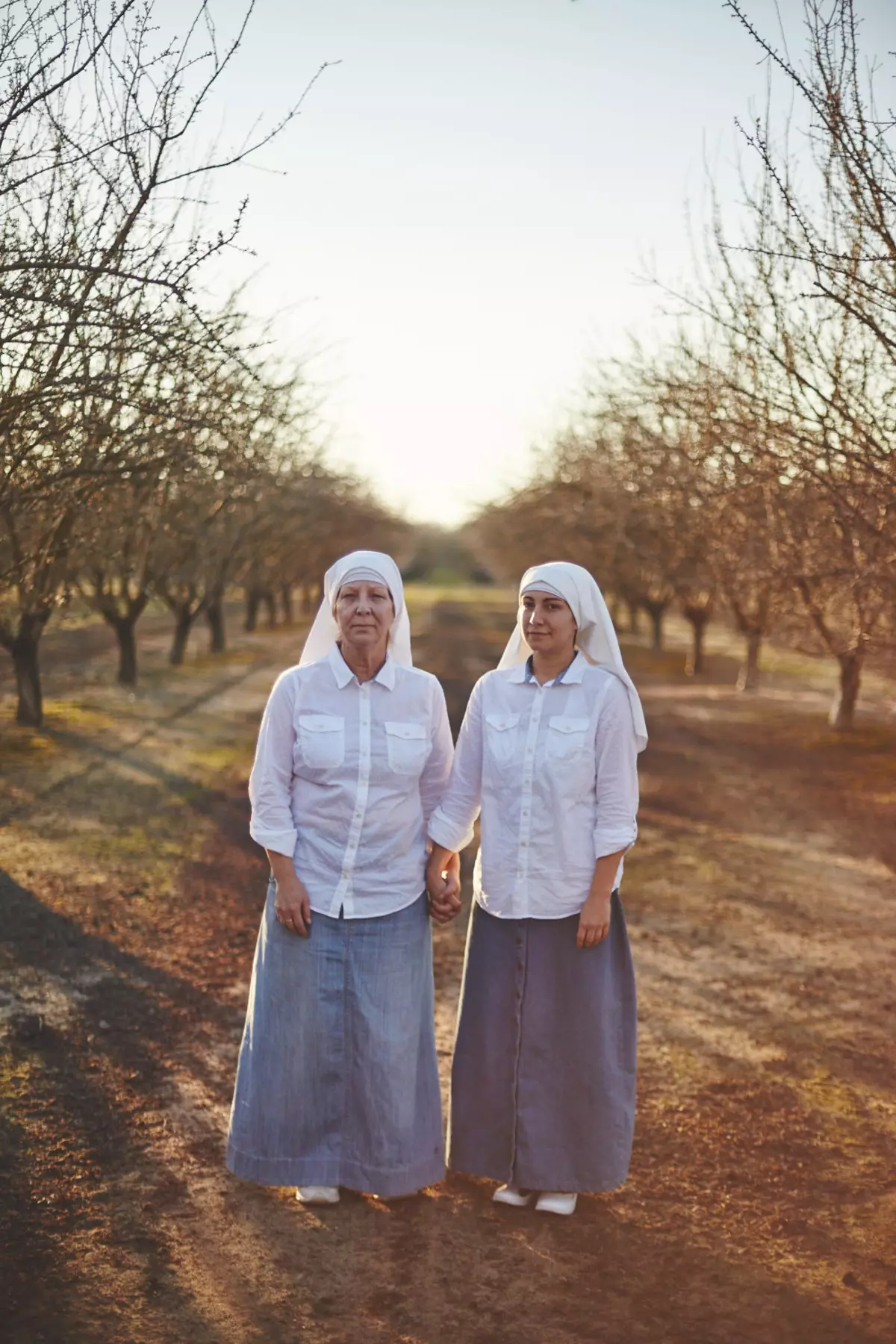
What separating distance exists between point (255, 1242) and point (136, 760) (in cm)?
1038

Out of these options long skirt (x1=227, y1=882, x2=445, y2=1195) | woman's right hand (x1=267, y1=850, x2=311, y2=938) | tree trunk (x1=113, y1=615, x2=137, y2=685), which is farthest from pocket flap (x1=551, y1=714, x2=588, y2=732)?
tree trunk (x1=113, y1=615, x2=137, y2=685)

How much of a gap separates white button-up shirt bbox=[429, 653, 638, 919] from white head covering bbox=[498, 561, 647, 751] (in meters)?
0.04

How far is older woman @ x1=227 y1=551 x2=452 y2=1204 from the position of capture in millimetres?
3793

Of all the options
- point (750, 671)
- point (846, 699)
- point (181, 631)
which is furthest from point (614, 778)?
point (181, 631)

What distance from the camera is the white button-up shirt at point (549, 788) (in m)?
3.81

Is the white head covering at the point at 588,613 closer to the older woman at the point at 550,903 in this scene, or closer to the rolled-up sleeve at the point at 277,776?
the older woman at the point at 550,903

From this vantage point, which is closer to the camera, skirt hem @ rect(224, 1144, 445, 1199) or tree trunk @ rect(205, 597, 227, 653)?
skirt hem @ rect(224, 1144, 445, 1199)

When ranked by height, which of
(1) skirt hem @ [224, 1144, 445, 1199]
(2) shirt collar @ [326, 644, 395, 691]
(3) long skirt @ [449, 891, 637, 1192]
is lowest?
(1) skirt hem @ [224, 1144, 445, 1199]

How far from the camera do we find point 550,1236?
Result: 3.80 metres

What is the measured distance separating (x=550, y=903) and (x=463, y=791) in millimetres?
451

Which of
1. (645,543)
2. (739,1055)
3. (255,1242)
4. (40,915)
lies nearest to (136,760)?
(40,915)

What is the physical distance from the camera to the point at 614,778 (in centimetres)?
380

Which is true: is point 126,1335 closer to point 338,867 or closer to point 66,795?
point 338,867

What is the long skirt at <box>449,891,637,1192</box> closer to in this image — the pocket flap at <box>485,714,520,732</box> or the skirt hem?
the skirt hem
